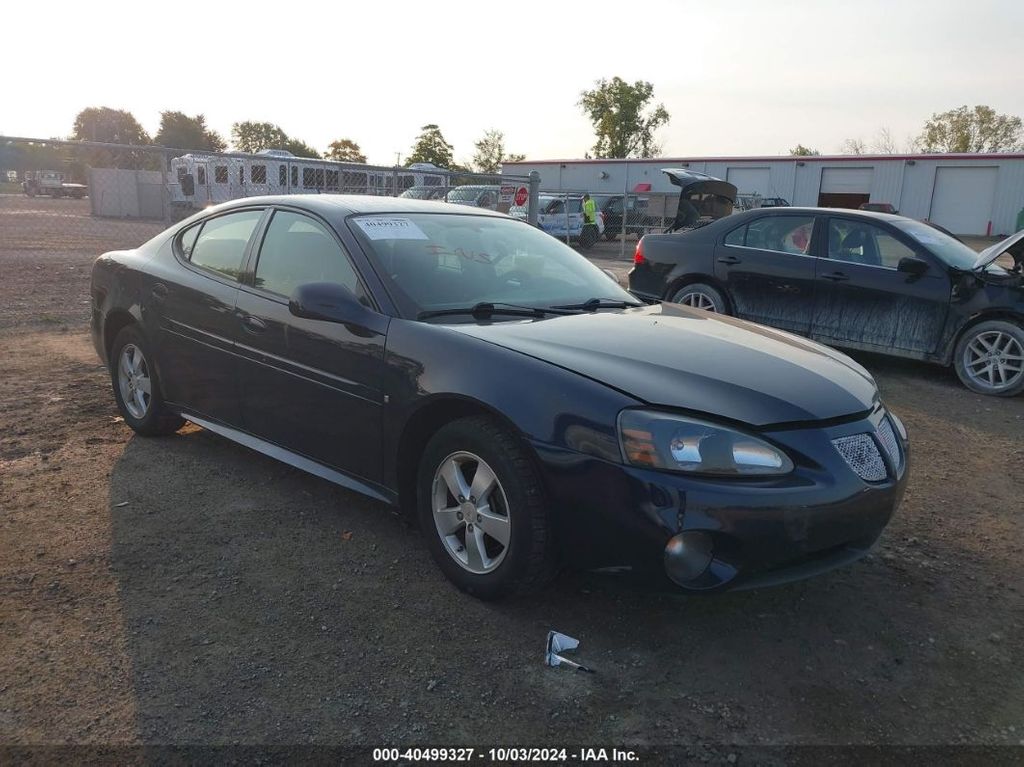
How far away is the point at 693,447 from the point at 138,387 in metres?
3.61

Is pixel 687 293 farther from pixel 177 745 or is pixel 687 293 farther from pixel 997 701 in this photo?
pixel 177 745

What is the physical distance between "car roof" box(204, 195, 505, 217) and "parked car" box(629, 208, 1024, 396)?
3.26m

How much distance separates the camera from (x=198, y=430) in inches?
202

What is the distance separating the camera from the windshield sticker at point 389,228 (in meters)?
3.68

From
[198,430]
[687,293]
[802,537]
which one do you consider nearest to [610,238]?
[687,293]

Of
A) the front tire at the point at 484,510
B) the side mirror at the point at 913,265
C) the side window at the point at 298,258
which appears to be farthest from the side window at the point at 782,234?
the front tire at the point at 484,510

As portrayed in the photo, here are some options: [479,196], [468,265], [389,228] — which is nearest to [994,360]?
[468,265]

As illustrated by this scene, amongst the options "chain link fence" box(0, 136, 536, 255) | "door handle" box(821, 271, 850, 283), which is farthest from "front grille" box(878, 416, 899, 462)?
"chain link fence" box(0, 136, 536, 255)

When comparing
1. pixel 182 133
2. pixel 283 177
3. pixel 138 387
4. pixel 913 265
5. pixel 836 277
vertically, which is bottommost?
pixel 138 387

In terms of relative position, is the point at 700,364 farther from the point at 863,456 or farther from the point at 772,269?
the point at 772,269

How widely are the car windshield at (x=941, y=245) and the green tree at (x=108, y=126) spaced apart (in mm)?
86272

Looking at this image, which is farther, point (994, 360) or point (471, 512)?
point (994, 360)

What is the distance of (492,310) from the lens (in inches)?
137

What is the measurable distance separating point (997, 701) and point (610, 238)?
2448cm
